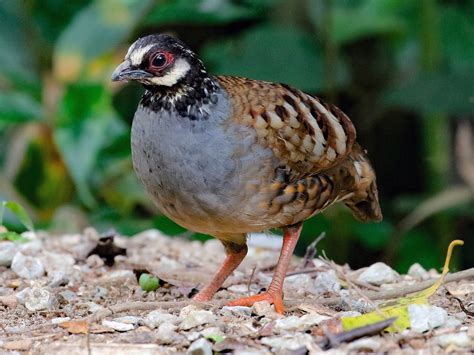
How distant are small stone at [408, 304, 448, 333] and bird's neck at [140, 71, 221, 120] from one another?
1170 millimetres

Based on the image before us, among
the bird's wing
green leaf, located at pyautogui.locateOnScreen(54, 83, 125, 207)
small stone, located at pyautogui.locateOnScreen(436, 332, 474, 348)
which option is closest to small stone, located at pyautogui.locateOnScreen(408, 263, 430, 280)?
the bird's wing

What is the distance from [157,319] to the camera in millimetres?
3906

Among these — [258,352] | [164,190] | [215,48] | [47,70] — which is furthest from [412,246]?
[258,352]

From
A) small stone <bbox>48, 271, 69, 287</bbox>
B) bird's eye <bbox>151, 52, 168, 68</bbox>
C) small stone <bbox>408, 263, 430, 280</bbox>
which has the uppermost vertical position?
bird's eye <bbox>151, 52, 168, 68</bbox>

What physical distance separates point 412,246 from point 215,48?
210 cm

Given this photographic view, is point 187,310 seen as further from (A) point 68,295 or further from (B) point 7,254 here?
(B) point 7,254

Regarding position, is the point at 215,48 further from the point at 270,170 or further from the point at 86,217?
the point at 270,170

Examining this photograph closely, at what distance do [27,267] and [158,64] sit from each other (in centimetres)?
120

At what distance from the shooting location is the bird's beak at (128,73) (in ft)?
13.8

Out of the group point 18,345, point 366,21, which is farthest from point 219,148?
point 366,21

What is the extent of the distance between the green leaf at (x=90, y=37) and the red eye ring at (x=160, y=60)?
3.28m

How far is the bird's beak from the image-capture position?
422 cm

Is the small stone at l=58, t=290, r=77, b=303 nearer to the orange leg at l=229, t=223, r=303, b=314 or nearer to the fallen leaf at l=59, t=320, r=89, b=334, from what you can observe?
the fallen leaf at l=59, t=320, r=89, b=334

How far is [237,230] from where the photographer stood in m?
4.40
